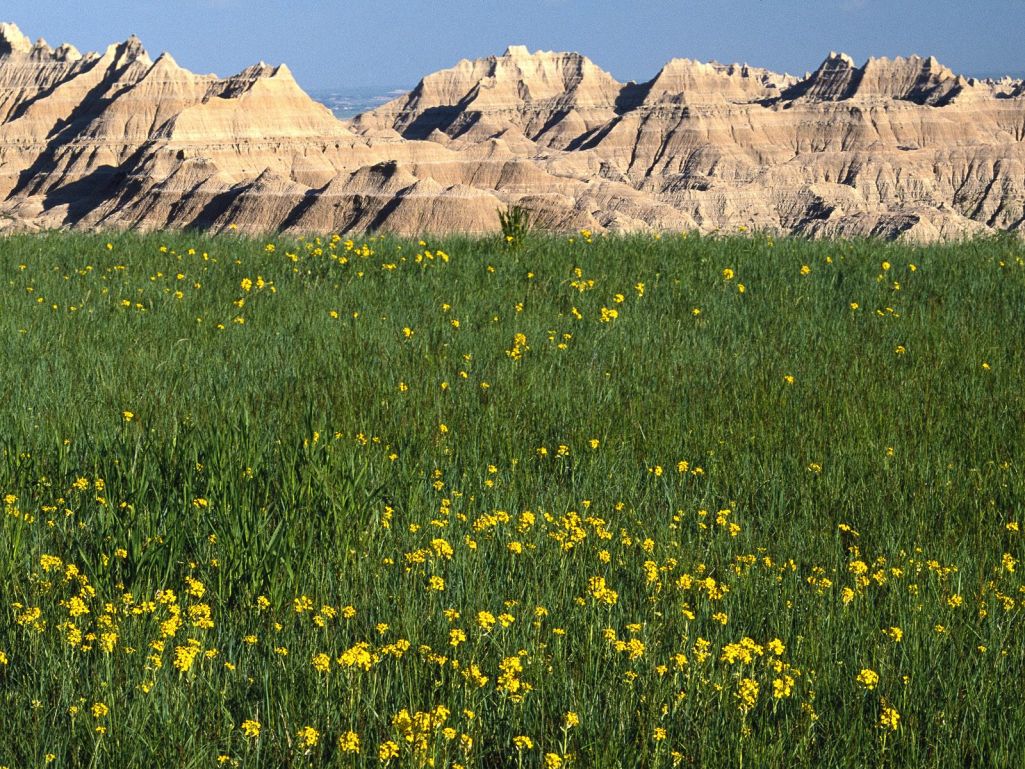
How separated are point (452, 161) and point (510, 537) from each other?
137 meters

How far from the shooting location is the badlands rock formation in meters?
106

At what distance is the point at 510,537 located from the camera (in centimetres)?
477

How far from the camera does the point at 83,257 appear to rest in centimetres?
1223

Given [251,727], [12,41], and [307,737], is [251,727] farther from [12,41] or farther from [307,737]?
[12,41]

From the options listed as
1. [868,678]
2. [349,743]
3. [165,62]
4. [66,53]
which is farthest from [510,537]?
[66,53]

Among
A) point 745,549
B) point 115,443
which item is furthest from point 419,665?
point 115,443

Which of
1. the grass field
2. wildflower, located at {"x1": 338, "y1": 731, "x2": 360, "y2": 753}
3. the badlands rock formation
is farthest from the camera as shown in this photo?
the badlands rock formation

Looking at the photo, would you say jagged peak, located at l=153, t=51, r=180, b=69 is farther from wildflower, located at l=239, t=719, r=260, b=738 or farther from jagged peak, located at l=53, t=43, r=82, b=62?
wildflower, located at l=239, t=719, r=260, b=738

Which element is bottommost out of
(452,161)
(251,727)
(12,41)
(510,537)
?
(251,727)

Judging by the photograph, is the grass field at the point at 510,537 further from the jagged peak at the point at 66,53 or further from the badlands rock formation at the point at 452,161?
the jagged peak at the point at 66,53

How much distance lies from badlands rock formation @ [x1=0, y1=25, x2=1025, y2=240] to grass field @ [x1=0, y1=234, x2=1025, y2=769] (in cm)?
7960

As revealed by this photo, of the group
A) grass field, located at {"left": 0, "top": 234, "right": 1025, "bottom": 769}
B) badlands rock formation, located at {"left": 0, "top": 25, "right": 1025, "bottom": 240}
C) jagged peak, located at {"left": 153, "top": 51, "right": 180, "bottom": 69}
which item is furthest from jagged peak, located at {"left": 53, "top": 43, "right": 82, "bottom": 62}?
grass field, located at {"left": 0, "top": 234, "right": 1025, "bottom": 769}

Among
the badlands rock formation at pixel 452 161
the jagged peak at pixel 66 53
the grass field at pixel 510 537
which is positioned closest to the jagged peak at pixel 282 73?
the badlands rock formation at pixel 452 161

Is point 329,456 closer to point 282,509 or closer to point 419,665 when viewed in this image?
point 282,509
